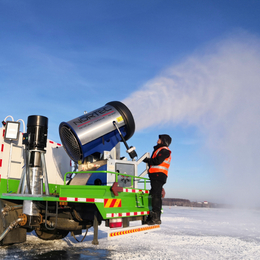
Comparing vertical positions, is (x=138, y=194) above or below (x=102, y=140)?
below

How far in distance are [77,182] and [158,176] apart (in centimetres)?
166

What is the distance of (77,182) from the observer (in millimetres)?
5523

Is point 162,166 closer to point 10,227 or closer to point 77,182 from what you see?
point 77,182

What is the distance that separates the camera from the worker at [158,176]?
5.14m

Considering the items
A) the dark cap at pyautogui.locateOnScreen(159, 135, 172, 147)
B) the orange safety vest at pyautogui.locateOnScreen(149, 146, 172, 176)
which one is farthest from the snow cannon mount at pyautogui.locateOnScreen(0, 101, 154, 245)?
the dark cap at pyautogui.locateOnScreen(159, 135, 172, 147)

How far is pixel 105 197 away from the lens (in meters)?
4.25

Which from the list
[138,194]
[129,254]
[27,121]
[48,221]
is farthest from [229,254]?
[27,121]

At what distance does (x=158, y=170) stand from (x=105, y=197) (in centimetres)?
142

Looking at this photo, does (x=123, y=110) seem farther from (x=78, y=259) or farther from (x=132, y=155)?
(x=78, y=259)

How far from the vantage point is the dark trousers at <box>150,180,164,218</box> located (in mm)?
5148

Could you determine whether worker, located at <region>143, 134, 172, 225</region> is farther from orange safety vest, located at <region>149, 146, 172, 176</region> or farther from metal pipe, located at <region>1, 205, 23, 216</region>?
metal pipe, located at <region>1, 205, 23, 216</region>

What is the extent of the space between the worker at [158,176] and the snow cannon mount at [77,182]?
216 mm

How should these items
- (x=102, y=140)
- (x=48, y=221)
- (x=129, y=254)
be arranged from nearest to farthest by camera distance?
(x=48, y=221) → (x=129, y=254) → (x=102, y=140)

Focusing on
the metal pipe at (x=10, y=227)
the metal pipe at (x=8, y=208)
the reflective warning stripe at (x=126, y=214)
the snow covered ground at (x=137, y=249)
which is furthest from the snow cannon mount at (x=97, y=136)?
the snow covered ground at (x=137, y=249)
